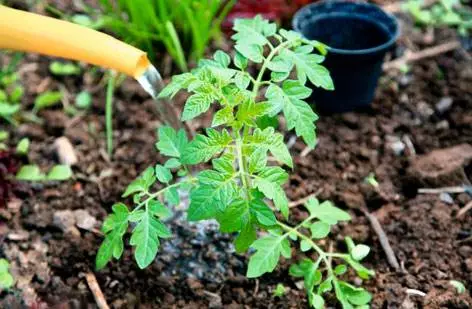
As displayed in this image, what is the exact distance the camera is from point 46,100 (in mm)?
2424

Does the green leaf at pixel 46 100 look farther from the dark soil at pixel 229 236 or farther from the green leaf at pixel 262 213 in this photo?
the green leaf at pixel 262 213

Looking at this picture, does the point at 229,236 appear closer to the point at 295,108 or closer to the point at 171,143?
the point at 171,143

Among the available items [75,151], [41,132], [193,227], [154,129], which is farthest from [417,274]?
[41,132]

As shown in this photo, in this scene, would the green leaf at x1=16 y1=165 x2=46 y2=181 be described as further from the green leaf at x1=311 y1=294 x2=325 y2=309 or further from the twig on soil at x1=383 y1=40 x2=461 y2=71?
the twig on soil at x1=383 y1=40 x2=461 y2=71

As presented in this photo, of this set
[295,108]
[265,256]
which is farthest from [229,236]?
[295,108]

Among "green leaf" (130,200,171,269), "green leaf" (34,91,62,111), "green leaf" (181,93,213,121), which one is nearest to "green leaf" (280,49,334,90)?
"green leaf" (181,93,213,121)

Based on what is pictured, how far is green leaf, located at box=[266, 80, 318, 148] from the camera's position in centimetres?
152

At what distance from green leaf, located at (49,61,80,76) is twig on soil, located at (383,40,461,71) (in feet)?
3.83

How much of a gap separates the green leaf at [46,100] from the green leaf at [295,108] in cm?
114

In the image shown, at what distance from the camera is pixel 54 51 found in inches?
68.9

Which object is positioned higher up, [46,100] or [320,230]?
[320,230]

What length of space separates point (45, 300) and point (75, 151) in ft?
2.01

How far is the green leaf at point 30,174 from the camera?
2.13m

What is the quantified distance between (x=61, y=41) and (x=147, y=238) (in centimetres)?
57
